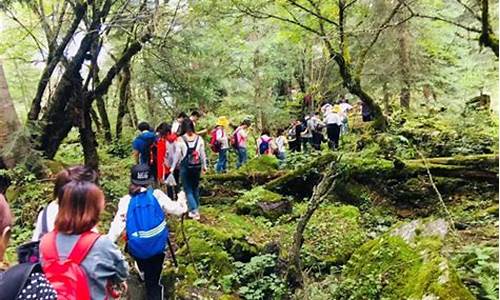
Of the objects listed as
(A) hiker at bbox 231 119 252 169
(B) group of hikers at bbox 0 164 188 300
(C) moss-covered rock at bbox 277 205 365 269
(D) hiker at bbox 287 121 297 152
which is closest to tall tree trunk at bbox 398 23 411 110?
(D) hiker at bbox 287 121 297 152

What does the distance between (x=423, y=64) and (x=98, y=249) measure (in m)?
16.2

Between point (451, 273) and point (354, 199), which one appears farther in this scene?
point (354, 199)

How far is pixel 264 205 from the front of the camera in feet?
34.3

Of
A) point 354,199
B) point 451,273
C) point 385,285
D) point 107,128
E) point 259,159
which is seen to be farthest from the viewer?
point 107,128

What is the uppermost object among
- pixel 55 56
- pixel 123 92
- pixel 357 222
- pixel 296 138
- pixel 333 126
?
pixel 55 56

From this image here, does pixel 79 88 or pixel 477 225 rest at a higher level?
pixel 79 88

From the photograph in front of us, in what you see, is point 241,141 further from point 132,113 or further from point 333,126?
point 132,113

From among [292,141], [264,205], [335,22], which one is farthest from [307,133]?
[264,205]

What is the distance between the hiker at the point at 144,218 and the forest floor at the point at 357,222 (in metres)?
0.65

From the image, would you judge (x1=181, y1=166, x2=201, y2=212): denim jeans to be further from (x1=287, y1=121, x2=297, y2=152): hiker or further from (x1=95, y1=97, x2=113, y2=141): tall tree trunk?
(x1=95, y1=97, x2=113, y2=141): tall tree trunk

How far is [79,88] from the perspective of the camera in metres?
11.9

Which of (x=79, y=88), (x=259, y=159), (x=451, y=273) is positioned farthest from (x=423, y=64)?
(x=451, y=273)

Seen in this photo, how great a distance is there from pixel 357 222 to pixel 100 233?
5.19 metres

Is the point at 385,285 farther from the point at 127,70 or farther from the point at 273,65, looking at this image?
the point at 273,65
